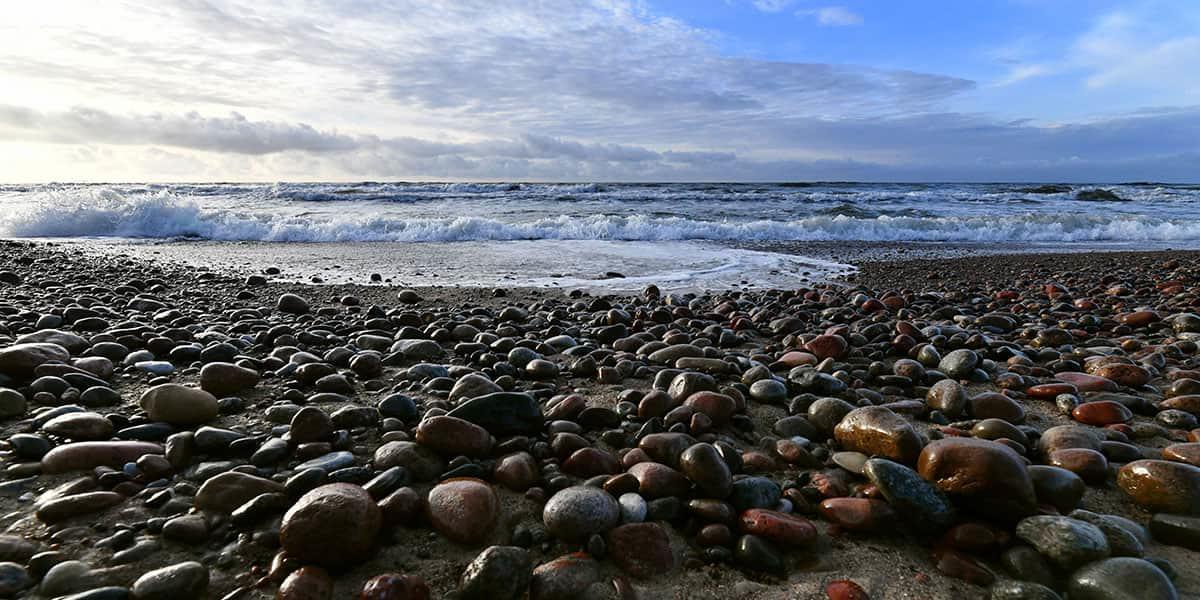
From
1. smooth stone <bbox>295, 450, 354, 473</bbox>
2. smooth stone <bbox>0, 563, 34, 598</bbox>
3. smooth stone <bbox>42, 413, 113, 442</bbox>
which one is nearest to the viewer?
smooth stone <bbox>0, 563, 34, 598</bbox>

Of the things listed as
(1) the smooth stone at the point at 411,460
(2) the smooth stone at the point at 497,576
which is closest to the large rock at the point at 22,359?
(1) the smooth stone at the point at 411,460

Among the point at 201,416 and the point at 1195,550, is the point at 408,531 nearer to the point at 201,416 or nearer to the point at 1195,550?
the point at 201,416

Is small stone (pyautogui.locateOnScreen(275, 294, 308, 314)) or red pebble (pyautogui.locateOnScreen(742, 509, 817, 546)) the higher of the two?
small stone (pyautogui.locateOnScreen(275, 294, 308, 314))

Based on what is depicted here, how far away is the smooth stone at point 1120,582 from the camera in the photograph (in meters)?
1.32

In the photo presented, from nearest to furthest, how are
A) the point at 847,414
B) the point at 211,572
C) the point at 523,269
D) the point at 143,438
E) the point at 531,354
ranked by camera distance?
the point at 211,572 → the point at 143,438 → the point at 847,414 → the point at 531,354 → the point at 523,269

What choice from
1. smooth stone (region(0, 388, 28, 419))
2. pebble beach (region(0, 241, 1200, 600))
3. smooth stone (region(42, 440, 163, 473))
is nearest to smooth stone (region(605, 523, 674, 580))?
pebble beach (region(0, 241, 1200, 600))

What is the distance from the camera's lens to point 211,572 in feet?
4.60

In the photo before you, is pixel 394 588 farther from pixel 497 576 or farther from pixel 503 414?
pixel 503 414

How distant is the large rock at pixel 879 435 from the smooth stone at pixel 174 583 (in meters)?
1.88

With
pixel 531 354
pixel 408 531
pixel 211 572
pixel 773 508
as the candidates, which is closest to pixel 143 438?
pixel 211 572

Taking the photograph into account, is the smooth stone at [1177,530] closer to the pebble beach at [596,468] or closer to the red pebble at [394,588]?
the pebble beach at [596,468]

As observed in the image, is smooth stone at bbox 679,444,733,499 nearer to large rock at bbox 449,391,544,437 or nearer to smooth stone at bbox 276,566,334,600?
large rock at bbox 449,391,544,437

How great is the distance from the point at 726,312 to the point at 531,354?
215 cm

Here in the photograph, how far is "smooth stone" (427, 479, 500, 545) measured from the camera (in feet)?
5.11
